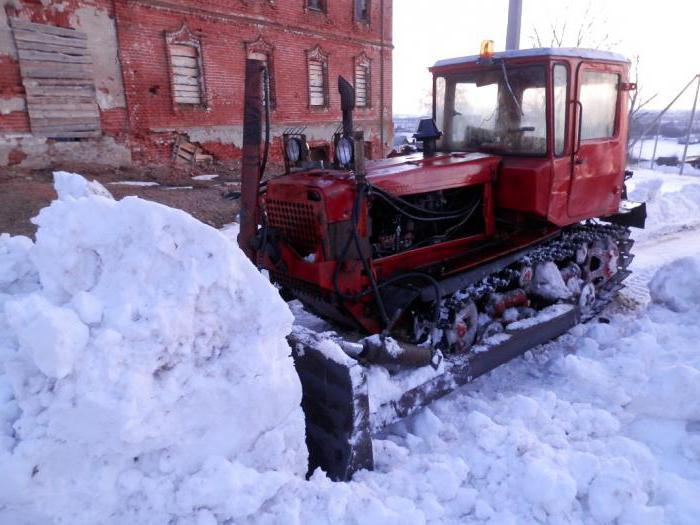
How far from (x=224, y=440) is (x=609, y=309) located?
15.6ft

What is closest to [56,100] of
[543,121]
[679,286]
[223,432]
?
[543,121]

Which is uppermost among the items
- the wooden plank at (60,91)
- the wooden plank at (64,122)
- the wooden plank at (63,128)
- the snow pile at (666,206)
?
the wooden plank at (60,91)

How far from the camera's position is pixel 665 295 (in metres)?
5.25

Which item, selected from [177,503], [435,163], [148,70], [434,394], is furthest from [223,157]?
[177,503]

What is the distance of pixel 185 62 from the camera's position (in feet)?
44.0

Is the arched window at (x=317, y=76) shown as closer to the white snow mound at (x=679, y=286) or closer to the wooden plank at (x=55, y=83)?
the wooden plank at (x=55, y=83)

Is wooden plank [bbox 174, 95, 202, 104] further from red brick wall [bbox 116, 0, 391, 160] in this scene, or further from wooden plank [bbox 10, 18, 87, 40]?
wooden plank [bbox 10, 18, 87, 40]

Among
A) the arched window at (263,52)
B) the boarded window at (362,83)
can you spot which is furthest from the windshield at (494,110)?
the boarded window at (362,83)

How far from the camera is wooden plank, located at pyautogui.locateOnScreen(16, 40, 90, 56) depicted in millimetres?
10680

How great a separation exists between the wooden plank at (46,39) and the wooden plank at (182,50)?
2085 millimetres

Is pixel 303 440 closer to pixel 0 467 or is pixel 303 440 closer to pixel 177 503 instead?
pixel 177 503

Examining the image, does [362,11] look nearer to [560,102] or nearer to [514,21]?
[514,21]

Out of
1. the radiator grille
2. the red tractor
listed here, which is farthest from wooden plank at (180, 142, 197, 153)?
the radiator grille

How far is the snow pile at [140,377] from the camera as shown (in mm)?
1923
